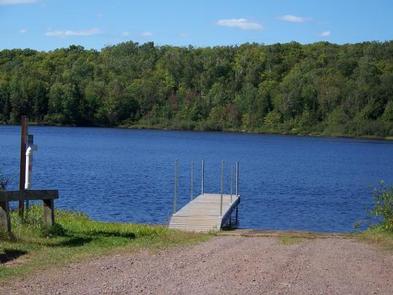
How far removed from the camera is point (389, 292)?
27.1 ft

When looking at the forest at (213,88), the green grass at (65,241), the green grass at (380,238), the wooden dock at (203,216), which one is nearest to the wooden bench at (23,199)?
the green grass at (65,241)

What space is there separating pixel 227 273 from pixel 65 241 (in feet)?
11.2

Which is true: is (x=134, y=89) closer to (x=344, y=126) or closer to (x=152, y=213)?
(x=344, y=126)

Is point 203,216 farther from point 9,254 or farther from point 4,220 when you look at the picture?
point 9,254

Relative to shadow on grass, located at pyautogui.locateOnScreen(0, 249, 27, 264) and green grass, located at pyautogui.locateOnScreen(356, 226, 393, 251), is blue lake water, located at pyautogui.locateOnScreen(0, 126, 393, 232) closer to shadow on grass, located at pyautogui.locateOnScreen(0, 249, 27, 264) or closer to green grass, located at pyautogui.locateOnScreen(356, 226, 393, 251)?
green grass, located at pyautogui.locateOnScreen(356, 226, 393, 251)

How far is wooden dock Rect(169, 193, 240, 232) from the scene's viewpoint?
54.4 ft

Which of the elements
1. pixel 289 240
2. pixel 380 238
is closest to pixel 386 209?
pixel 380 238

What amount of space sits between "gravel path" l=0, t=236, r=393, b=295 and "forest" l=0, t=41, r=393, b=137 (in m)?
112

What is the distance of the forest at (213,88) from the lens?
415 ft

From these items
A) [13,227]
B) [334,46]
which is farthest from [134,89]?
[13,227]

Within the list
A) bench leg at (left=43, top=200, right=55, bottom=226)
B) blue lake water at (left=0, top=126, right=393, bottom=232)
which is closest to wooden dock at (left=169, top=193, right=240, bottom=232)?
blue lake water at (left=0, top=126, right=393, bottom=232)

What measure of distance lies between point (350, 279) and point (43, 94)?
125 meters

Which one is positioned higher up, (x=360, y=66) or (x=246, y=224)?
(x=360, y=66)

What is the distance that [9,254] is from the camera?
10.0m
